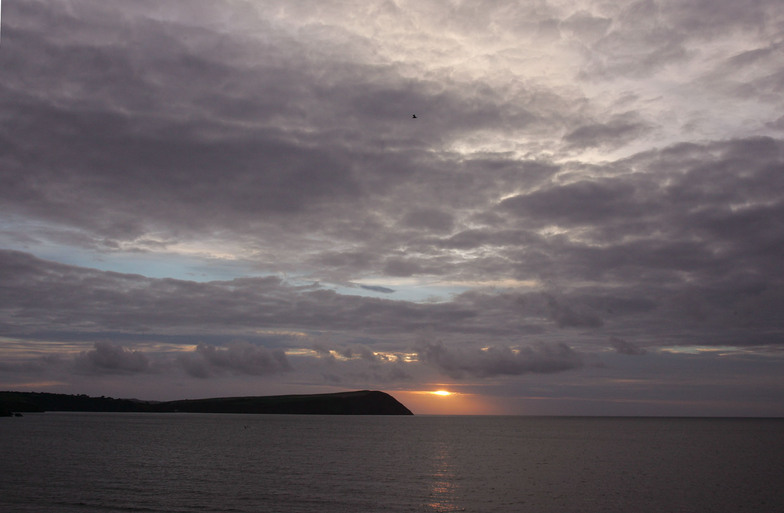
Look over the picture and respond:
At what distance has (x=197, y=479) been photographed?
291 feet

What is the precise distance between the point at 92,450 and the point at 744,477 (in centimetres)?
13285

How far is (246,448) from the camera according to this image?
149625mm

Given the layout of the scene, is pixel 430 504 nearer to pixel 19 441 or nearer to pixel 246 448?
pixel 246 448

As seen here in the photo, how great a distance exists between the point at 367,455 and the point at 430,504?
6575cm

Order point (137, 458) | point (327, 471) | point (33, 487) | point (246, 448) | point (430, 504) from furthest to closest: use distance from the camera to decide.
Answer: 1. point (246, 448)
2. point (137, 458)
3. point (327, 471)
4. point (33, 487)
5. point (430, 504)

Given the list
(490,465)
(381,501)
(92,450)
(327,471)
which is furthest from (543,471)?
(92,450)

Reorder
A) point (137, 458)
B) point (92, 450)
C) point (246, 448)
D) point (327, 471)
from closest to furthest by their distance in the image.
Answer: point (327, 471)
point (137, 458)
point (92, 450)
point (246, 448)

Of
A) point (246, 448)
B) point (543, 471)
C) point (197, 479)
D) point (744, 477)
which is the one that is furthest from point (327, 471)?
point (744, 477)

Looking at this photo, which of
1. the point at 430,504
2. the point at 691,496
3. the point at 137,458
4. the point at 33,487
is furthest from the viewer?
the point at 137,458

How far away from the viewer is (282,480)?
294 ft

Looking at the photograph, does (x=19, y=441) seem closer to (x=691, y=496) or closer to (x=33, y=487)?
(x=33, y=487)

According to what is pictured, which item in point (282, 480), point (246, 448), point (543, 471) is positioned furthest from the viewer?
point (246, 448)

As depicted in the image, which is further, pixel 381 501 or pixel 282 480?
pixel 282 480

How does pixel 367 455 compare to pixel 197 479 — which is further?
pixel 367 455
